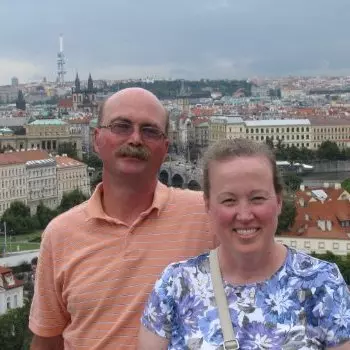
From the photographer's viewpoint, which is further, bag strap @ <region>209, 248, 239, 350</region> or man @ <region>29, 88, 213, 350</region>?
man @ <region>29, 88, 213, 350</region>

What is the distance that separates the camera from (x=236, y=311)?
1.43m

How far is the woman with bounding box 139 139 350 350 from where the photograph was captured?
1402mm

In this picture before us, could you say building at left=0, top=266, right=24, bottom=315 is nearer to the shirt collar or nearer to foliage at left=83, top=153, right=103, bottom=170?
the shirt collar

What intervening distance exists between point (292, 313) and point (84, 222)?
0.56 meters

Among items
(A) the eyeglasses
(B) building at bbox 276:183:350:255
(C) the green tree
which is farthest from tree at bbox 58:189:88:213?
(A) the eyeglasses

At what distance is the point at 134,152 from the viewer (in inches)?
69.2

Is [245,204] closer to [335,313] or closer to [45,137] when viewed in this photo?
[335,313]

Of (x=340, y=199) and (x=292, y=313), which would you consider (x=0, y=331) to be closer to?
(x=340, y=199)

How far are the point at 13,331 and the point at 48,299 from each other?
770cm

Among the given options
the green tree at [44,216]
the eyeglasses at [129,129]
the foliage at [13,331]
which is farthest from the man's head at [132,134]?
the green tree at [44,216]

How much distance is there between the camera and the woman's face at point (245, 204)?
1.46m

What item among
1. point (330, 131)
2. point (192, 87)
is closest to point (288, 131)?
point (330, 131)

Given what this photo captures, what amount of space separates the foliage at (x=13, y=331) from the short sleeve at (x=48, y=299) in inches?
283

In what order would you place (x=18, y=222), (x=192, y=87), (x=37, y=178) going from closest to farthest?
(x=18, y=222) → (x=37, y=178) → (x=192, y=87)
